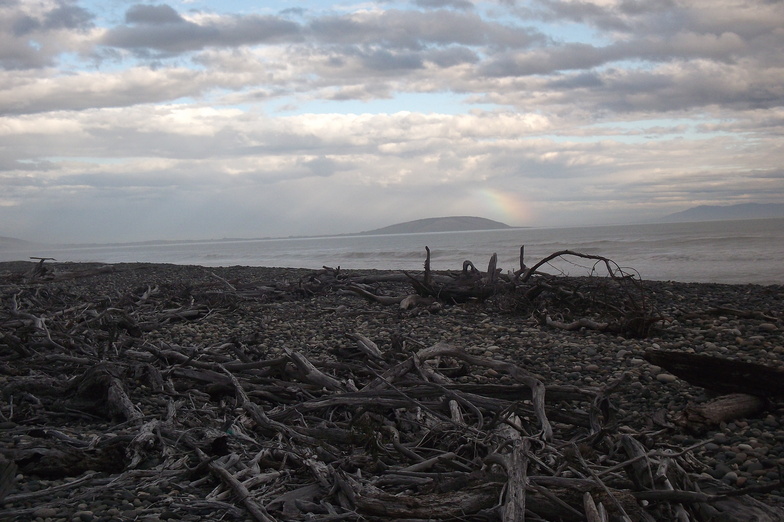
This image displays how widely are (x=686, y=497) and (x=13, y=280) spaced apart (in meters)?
17.8

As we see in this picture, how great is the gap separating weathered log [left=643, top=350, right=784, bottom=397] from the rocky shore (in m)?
0.11

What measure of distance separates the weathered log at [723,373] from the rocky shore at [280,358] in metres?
0.11

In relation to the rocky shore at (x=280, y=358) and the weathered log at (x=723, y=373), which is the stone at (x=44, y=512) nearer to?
the rocky shore at (x=280, y=358)

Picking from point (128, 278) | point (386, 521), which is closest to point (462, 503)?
point (386, 521)

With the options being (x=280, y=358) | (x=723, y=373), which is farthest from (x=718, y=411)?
(x=280, y=358)

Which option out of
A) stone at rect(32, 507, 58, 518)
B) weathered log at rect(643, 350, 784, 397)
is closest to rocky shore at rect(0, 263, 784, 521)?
stone at rect(32, 507, 58, 518)

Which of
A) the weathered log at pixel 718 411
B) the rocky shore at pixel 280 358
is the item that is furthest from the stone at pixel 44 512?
the weathered log at pixel 718 411

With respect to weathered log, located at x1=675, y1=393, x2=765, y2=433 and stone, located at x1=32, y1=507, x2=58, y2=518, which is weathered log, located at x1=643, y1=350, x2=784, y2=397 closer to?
weathered log, located at x1=675, y1=393, x2=765, y2=433

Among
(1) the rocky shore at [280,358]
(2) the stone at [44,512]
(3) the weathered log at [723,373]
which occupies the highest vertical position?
(3) the weathered log at [723,373]

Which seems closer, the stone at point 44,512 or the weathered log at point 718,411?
the stone at point 44,512

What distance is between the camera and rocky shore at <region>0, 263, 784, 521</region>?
2887mm

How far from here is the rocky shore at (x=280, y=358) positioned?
289cm

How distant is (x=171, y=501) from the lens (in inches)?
110

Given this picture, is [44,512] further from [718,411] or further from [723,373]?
[723,373]
